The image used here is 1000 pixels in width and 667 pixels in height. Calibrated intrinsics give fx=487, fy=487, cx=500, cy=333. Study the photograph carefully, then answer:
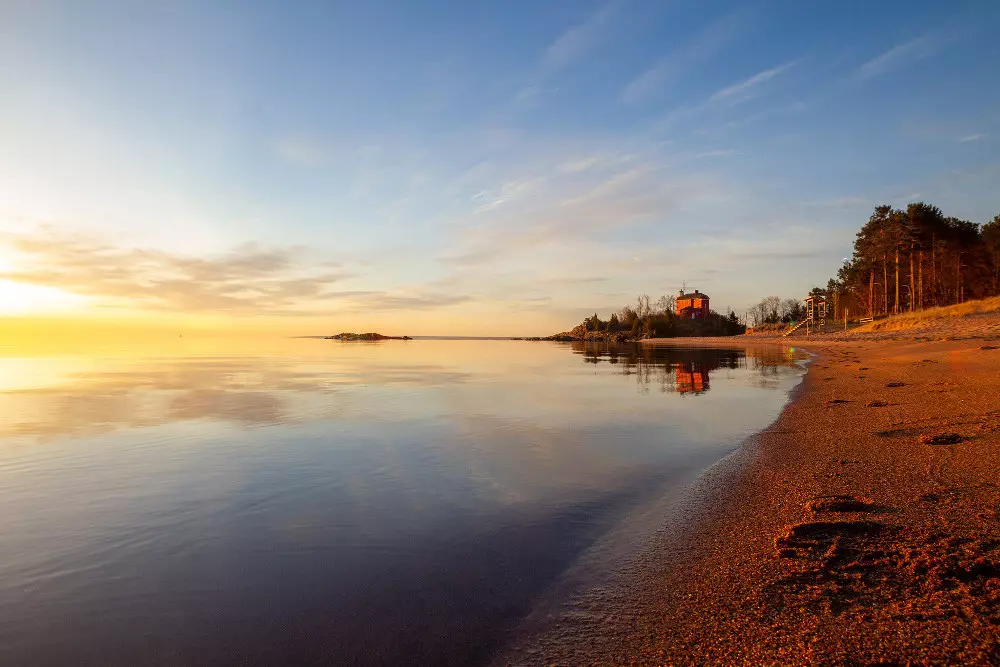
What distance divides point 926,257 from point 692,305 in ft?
289

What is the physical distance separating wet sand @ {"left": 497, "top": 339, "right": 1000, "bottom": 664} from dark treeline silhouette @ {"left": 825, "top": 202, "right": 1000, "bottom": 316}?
7183cm

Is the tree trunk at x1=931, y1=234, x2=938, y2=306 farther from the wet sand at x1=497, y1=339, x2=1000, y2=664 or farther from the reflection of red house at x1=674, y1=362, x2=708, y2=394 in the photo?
the wet sand at x1=497, y1=339, x2=1000, y2=664

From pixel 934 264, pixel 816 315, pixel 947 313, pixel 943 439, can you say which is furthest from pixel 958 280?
pixel 943 439

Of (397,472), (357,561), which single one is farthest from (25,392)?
(357,561)

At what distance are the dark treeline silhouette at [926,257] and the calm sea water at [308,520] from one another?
68.5 m

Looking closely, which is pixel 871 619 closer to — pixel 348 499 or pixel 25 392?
pixel 348 499

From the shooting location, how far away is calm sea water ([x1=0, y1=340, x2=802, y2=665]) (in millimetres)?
4082

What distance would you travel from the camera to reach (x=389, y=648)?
3.79m

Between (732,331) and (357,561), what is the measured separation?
15107cm

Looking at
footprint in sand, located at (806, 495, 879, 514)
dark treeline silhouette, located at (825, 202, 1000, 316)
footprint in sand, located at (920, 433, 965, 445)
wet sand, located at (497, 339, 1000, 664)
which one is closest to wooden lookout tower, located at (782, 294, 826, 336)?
dark treeline silhouette, located at (825, 202, 1000, 316)

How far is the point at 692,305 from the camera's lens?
157500 mm

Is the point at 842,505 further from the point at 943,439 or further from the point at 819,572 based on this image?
the point at 943,439

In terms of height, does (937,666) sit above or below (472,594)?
above

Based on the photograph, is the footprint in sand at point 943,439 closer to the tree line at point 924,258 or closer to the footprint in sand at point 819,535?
the footprint in sand at point 819,535
